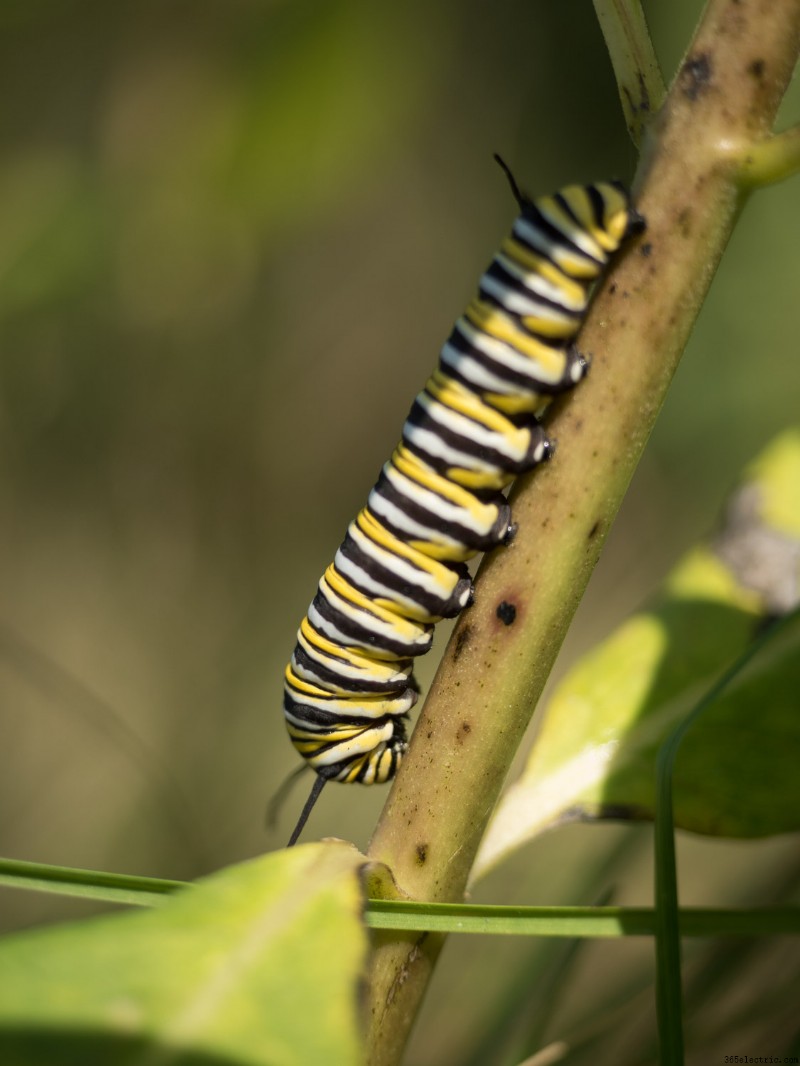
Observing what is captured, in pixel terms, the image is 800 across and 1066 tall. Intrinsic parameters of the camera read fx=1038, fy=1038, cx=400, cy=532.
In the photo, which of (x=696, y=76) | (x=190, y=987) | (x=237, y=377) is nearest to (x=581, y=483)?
(x=696, y=76)

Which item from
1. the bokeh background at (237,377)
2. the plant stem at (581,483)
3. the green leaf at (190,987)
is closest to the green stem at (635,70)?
the plant stem at (581,483)

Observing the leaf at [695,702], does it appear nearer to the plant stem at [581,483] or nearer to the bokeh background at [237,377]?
the plant stem at [581,483]

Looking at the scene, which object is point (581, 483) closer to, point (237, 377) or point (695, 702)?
point (695, 702)

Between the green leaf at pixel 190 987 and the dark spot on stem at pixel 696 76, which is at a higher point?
the dark spot on stem at pixel 696 76

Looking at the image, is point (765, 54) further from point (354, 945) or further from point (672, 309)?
point (354, 945)

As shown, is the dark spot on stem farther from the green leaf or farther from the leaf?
the green leaf

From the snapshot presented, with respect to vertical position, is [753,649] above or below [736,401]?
below

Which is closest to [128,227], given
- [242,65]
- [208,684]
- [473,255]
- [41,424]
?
[242,65]
